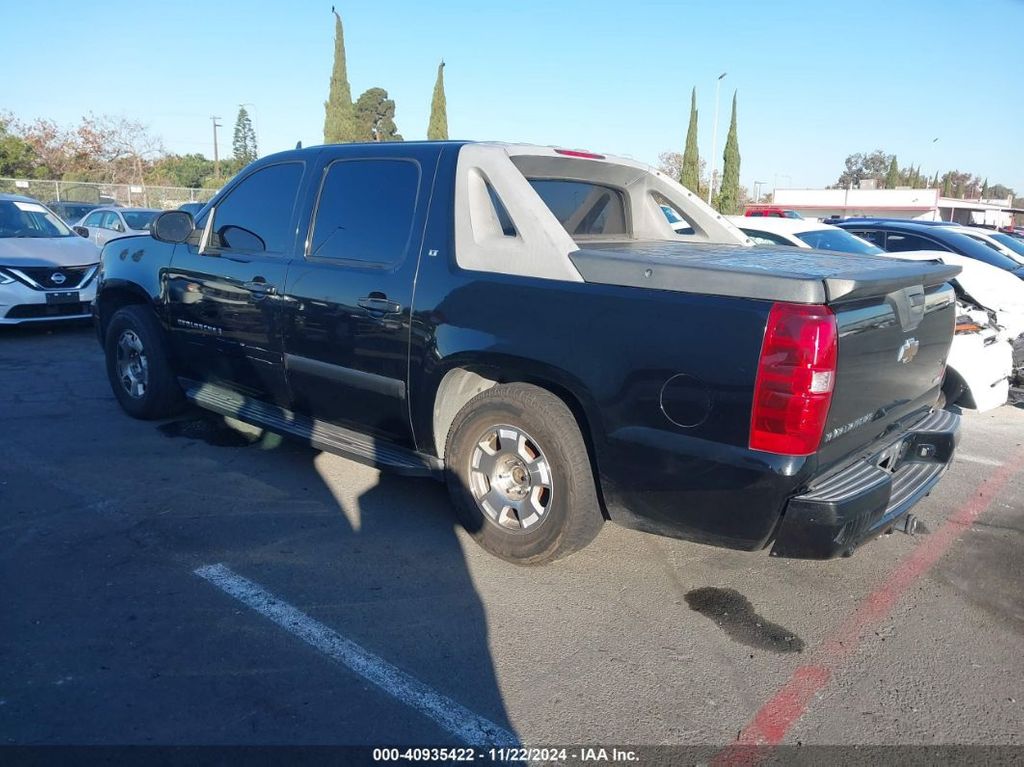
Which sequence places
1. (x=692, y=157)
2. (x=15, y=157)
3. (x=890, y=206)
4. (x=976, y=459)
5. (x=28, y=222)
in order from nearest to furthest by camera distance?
(x=976, y=459) → (x=28, y=222) → (x=15, y=157) → (x=692, y=157) → (x=890, y=206)

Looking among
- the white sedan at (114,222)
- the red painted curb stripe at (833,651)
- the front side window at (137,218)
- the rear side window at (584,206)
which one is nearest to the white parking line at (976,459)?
the red painted curb stripe at (833,651)

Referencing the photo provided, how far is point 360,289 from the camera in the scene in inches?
167

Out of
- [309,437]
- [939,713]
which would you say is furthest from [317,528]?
[939,713]

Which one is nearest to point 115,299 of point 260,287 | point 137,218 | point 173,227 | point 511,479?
point 173,227

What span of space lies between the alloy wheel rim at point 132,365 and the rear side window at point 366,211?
2.20m

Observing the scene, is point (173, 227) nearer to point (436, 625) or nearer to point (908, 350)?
point (436, 625)

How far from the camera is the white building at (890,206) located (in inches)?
2206

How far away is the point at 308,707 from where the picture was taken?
111 inches

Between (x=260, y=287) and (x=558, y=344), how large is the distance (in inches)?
86.5

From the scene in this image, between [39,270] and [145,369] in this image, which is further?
[39,270]

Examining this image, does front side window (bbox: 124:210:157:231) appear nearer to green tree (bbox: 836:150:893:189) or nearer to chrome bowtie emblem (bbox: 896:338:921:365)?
chrome bowtie emblem (bbox: 896:338:921:365)

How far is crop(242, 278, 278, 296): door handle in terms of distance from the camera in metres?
4.71

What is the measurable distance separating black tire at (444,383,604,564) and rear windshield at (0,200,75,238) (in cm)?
894

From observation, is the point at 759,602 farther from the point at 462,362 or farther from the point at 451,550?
the point at 462,362
